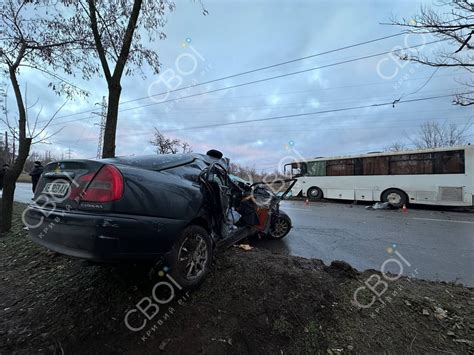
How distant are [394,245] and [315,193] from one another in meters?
12.5

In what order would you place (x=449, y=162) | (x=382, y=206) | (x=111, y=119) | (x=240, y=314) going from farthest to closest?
1. (x=382, y=206)
2. (x=449, y=162)
3. (x=111, y=119)
4. (x=240, y=314)

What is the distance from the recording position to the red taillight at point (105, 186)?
7.98 ft

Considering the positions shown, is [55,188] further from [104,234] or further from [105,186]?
[104,234]

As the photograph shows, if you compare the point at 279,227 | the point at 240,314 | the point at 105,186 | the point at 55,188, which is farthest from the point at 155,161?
the point at 279,227

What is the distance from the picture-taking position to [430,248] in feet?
19.7

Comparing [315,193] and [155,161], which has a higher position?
[155,161]

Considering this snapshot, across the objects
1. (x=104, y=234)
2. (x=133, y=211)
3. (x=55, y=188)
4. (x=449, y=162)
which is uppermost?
(x=449, y=162)

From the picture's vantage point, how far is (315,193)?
18.7 m

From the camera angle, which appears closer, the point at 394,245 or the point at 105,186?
the point at 105,186

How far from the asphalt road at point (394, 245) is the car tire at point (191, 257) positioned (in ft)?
8.72

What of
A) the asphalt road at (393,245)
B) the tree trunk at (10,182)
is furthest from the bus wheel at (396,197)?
the tree trunk at (10,182)

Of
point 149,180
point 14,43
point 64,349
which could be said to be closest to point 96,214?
point 149,180

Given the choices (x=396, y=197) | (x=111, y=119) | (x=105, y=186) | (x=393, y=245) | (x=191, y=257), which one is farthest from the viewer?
(x=396, y=197)

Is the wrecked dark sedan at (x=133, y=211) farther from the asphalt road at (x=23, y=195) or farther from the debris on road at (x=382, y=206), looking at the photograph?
the asphalt road at (x=23, y=195)
